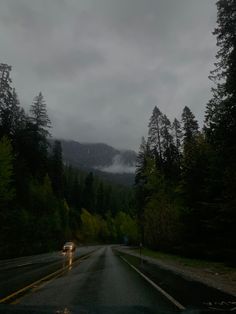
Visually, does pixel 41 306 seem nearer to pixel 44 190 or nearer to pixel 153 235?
pixel 153 235

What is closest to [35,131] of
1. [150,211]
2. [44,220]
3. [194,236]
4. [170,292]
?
[44,220]

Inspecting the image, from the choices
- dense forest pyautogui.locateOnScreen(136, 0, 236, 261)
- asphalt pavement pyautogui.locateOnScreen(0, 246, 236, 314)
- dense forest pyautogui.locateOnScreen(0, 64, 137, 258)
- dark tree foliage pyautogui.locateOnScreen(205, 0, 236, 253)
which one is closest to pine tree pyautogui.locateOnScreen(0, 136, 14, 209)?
dense forest pyautogui.locateOnScreen(0, 64, 137, 258)

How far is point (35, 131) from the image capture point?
8081 cm

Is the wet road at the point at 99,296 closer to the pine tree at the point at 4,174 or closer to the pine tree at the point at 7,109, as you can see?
the pine tree at the point at 4,174

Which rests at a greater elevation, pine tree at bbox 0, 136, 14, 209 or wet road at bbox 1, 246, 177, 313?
pine tree at bbox 0, 136, 14, 209

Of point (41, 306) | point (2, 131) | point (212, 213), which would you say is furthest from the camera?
point (2, 131)

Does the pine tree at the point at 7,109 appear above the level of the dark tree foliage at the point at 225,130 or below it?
above

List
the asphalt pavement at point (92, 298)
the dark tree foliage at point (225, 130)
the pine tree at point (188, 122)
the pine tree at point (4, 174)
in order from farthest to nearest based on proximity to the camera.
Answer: the pine tree at point (188, 122)
the pine tree at point (4, 174)
the dark tree foliage at point (225, 130)
the asphalt pavement at point (92, 298)

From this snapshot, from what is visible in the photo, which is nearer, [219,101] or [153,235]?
[219,101]

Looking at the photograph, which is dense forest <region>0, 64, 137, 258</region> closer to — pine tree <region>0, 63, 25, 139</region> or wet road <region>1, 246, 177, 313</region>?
pine tree <region>0, 63, 25, 139</region>

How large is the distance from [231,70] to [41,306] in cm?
2025

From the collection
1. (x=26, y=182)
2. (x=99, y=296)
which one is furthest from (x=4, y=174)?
(x=99, y=296)

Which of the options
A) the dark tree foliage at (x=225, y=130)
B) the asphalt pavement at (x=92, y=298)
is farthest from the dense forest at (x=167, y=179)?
the asphalt pavement at (x=92, y=298)

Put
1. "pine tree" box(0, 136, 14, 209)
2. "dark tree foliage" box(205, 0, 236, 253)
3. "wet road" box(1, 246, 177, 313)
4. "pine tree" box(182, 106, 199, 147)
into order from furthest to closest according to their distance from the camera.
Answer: "pine tree" box(182, 106, 199, 147)
"pine tree" box(0, 136, 14, 209)
"dark tree foliage" box(205, 0, 236, 253)
"wet road" box(1, 246, 177, 313)
